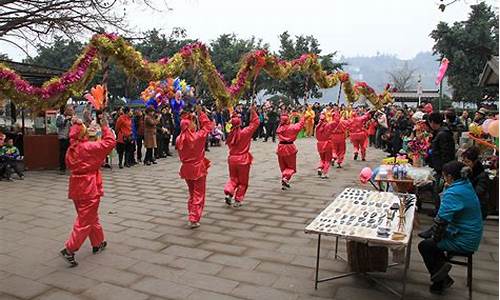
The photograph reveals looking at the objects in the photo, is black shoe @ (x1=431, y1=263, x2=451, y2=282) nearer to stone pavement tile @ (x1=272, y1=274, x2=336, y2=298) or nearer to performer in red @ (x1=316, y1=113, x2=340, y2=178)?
stone pavement tile @ (x1=272, y1=274, x2=336, y2=298)

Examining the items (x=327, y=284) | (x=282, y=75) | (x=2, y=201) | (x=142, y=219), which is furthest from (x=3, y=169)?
(x=327, y=284)

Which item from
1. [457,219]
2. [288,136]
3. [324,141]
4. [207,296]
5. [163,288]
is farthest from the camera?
[324,141]

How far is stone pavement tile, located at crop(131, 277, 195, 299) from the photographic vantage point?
13.2ft

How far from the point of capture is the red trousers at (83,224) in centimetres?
473

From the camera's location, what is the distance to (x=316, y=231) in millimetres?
3811

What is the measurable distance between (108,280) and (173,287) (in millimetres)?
692

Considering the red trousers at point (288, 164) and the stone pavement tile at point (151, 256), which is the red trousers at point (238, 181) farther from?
the stone pavement tile at point (151, 256)

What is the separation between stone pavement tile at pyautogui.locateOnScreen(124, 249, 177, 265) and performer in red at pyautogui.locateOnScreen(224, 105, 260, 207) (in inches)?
94.4

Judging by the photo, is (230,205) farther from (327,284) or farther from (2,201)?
(2,201)

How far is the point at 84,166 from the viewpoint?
4.90m

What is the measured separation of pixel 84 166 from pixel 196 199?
1762 mm

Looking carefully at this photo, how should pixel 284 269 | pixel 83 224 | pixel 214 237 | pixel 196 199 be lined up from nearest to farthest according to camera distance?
pixel 284 269
pixel 83 224
pixel 214 237
pixel 196 199

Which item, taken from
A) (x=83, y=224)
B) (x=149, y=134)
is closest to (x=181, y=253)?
(x=83, y=224)

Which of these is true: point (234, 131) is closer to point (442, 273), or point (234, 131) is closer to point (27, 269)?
point (27, 269)
